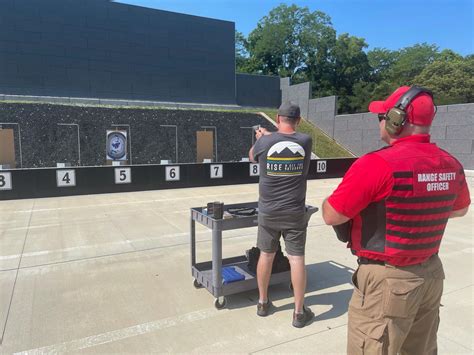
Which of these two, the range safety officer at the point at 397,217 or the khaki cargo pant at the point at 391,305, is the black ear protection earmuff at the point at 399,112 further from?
the khaki cargo pant at the point at 391,305

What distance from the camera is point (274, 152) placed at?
2.82 meters

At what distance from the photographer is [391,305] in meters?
1.57

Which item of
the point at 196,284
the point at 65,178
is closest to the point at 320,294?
the point at 196,284

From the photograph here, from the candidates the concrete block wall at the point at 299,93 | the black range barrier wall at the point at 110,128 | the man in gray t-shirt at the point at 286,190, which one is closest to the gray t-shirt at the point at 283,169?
the man in gray t-shirt at the point at 286,190

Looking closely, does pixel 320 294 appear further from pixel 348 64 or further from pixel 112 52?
pixel 348 64

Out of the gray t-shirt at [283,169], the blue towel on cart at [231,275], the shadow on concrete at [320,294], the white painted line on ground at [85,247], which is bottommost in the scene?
the shadow on concrete at [320,294]

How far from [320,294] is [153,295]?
1.71 meters

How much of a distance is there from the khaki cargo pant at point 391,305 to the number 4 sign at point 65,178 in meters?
9.47

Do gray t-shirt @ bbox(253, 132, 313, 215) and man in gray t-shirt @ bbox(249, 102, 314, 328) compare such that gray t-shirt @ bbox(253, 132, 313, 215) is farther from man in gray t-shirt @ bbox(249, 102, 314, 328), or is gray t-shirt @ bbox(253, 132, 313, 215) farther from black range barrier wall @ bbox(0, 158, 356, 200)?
black range barrier wall @ bbox(0, 158, 356, 200)

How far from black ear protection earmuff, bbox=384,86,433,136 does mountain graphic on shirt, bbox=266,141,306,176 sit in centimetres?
119

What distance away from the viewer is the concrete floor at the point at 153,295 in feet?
9.04

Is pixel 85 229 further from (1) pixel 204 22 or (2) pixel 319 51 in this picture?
(2) pixel 319 51

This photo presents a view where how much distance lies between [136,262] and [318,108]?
20302mm

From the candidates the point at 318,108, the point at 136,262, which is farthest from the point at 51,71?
the point at 136,262
